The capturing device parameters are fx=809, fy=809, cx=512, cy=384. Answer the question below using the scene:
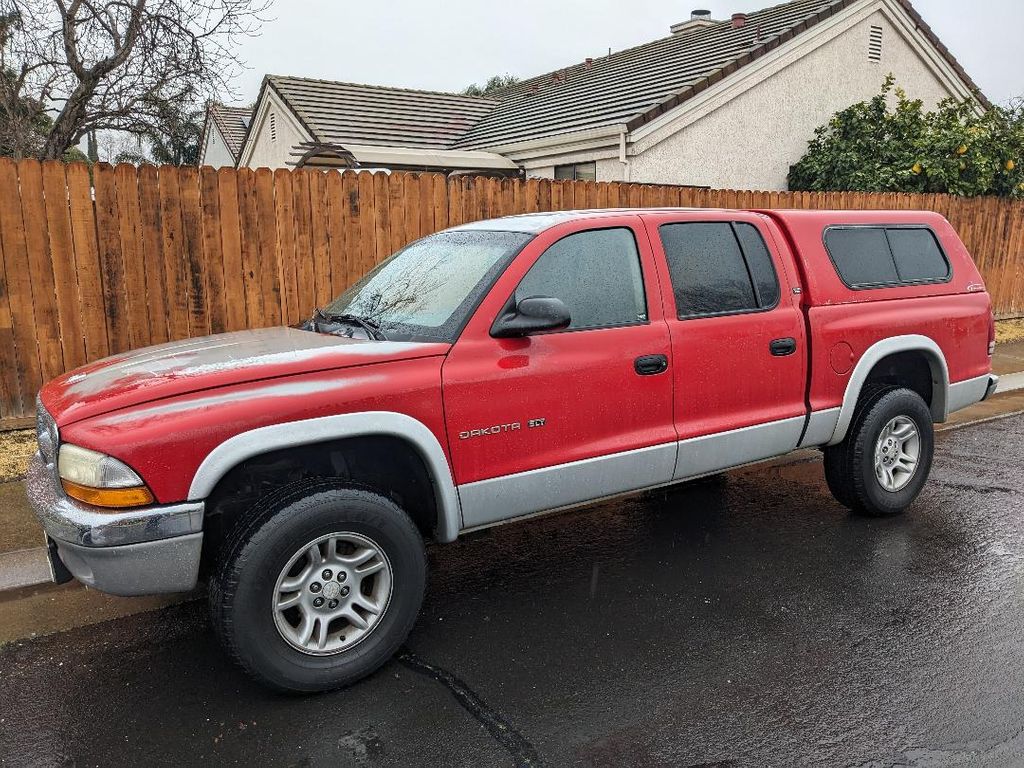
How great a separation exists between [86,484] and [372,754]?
1.42 metres

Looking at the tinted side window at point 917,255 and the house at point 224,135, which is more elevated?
the house at point 224,135

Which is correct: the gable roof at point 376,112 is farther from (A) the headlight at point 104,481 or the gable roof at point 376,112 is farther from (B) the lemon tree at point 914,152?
(A) the headlight at point 104,481

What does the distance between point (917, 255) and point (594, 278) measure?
102 inches

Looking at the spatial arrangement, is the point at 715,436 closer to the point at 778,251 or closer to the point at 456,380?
the point at 778,251

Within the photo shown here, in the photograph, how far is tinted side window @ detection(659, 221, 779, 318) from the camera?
4250 mm

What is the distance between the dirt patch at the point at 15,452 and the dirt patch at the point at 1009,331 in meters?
12.5

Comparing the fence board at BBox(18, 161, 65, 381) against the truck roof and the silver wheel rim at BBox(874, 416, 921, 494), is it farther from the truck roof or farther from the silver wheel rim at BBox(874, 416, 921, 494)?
the silver wheel rim at BBox(874, 416, 921, 494)

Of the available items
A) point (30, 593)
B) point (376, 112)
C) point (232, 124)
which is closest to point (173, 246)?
point (30, 593)

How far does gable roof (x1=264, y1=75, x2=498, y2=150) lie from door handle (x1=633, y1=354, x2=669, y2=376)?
451 inches

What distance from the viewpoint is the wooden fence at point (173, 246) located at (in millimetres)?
6344

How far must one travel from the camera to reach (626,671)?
3.41m

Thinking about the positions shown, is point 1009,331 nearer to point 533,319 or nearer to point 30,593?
point 533,319

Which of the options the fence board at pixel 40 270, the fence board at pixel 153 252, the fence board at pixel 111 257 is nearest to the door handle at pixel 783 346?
the fence board at pixel 153 252

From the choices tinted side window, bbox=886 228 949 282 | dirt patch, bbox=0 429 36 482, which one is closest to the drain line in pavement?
tinted side window, bbox=886 228 949 282
